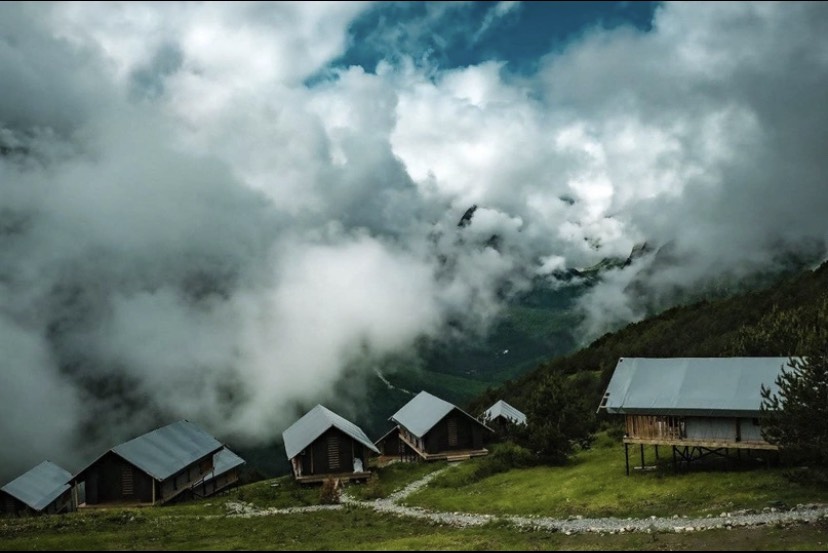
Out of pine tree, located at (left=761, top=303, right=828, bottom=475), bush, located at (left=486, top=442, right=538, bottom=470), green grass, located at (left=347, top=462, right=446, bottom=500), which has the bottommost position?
green grass, located at (left=347, top=462, right=446, bottom=500)

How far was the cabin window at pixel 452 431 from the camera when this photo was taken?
7675 centimetres

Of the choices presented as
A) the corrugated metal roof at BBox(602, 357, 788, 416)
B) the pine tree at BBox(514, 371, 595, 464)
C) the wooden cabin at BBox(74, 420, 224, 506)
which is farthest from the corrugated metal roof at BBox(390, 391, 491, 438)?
the corrugated metal roof at BBox(602, 357, 788, 416)

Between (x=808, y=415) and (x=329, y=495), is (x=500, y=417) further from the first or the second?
(x=808, y=415)

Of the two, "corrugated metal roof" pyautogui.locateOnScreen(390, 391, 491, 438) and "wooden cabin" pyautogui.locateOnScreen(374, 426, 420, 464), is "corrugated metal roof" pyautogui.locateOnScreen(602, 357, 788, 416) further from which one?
"wooden cabin" pyautogui.locateOnScreen(374, 426, 420, 464)

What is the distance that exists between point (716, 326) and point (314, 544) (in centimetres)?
9260

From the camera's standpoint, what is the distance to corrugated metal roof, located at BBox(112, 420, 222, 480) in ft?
209

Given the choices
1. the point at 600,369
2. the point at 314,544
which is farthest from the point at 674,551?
the point at 600,369

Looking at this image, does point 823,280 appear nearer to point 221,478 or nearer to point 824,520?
point 824,520

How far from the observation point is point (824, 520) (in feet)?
106

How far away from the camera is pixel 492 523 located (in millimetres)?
39500

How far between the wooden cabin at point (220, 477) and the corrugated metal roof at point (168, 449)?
350 centimetres

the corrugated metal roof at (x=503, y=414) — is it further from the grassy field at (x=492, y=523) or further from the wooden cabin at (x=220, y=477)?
the wooden cabin at (x=220, y=477)

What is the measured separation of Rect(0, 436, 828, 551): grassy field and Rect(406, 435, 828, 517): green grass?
0.26ft

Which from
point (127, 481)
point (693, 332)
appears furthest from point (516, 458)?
point (693, 332)
